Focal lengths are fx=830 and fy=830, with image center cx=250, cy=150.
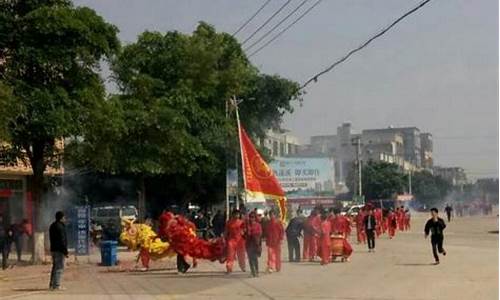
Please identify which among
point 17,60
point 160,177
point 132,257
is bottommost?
point 132,257

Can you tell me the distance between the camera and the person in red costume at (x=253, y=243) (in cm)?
1948

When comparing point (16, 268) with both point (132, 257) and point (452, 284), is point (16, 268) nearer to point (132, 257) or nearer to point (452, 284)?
point (132, 257)

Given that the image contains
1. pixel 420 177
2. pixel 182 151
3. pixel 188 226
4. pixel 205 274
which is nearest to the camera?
pixel 205 274

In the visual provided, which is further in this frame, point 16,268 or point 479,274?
point 16,268

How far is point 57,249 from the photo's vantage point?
17.0 metres

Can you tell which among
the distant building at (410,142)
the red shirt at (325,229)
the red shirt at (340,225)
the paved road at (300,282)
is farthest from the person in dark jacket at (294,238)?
the distant building at (410,142)

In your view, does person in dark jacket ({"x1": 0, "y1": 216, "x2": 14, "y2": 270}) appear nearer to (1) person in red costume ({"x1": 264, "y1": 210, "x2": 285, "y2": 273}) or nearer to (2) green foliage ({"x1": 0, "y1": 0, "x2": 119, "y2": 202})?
(2) green foliage ({"x1": 0, "y1": 0, "x2": 119, "y2": 202})

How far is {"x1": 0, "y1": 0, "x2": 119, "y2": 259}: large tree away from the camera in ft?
75.9

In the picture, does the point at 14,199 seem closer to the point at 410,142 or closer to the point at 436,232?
the point at 436,232

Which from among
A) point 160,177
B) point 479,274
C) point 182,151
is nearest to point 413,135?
point 160,177

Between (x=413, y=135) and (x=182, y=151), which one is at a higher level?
(x=413, y=135)

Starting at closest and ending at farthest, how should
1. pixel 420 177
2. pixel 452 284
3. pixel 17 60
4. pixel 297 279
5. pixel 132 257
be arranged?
pixel 452 284 → pixel 297 279 → pixel 17 60 → pixel 132 257 → pixel 420 177

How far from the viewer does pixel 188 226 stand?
22.1m

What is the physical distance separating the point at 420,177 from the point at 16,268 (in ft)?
344
